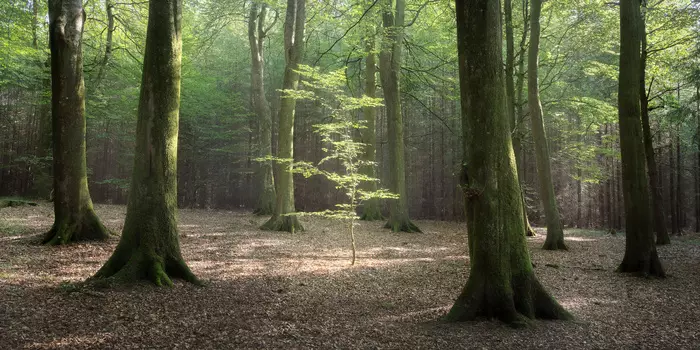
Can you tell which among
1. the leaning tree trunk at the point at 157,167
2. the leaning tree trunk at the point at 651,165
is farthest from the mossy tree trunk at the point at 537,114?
the leaning tree trunk at the point at 157,167

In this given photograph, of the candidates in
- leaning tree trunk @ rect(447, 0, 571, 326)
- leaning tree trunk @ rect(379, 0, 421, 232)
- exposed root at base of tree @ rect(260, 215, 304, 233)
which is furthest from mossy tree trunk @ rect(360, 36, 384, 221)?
leaning tree trunk @ rect(447, 0, 571, 326)

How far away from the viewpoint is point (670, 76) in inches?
554

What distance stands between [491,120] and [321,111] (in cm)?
1981

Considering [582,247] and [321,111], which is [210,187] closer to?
[321,111]

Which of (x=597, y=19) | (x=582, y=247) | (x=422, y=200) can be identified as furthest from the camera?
(x=422, y=200)

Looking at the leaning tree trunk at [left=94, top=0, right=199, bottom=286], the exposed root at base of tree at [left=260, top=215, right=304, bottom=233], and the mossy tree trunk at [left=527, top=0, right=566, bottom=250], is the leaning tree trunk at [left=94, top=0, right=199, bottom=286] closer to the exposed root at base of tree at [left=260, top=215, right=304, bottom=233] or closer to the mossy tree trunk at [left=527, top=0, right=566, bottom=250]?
the exposed root at base of tree at [left=260, top=215, right=304, bottom=233]

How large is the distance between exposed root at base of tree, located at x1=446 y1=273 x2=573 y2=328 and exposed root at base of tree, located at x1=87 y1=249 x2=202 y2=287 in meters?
3.55

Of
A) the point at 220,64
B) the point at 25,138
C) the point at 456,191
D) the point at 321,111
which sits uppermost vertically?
Result: the point at 220,64

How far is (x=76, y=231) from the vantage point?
27.1 feet

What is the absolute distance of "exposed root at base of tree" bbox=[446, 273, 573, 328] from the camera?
461 cm

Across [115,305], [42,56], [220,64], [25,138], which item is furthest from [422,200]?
[25,138]

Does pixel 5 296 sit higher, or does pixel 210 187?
pixel 210 187

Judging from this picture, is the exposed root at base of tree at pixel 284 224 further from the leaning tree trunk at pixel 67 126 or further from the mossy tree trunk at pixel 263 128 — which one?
the leaning tree trunk at pixel 67 126

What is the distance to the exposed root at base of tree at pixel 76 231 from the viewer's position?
8.02 meters
